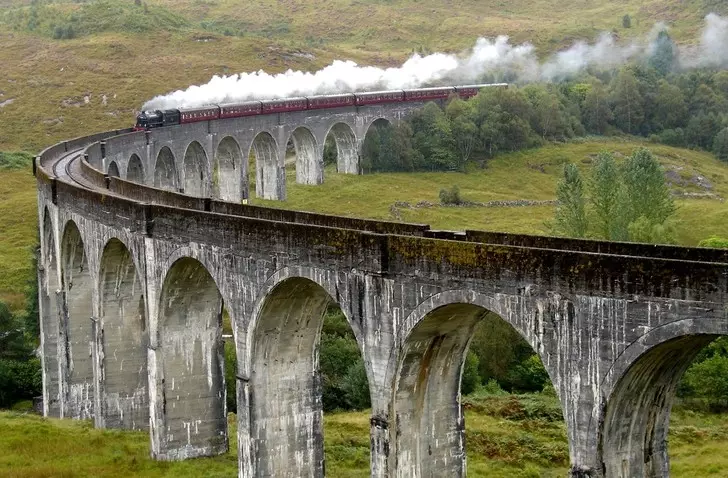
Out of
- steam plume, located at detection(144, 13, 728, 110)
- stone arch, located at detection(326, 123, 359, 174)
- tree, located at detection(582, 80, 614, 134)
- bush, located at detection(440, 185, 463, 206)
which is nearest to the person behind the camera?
bush, located at detection(440, 185, 463, 206)

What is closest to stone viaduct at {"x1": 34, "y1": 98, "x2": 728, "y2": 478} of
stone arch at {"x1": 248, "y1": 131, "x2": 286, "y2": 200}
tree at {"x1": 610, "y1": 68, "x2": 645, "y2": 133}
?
stone arch at {"x1": 248, "y1": 131, "x2": 286, "y2": 200}

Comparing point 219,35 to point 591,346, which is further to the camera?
point 219,35

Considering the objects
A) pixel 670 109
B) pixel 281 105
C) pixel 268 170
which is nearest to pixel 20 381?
pixel 268 170

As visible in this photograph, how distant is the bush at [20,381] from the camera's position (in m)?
55.8

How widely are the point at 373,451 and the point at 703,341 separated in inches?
388

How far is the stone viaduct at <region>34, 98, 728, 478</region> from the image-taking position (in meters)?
23.6

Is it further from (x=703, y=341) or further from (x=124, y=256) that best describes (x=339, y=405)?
(x=703, y=341)

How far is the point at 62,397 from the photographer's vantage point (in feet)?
160

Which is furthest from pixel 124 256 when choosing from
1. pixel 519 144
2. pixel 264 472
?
pixel 519 144

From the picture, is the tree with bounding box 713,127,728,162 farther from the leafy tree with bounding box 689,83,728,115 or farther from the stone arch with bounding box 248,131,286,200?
the stone arch with bounding box 248,131,286,200

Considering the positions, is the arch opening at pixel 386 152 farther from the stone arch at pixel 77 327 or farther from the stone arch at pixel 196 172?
the stone arch at pixel 77 327

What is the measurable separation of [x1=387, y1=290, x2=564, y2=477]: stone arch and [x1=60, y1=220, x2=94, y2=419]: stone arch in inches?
895

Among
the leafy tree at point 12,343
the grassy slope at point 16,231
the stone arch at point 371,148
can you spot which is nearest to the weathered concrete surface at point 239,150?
the stone arch at point 371,148

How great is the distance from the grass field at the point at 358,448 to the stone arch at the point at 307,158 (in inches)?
2523
